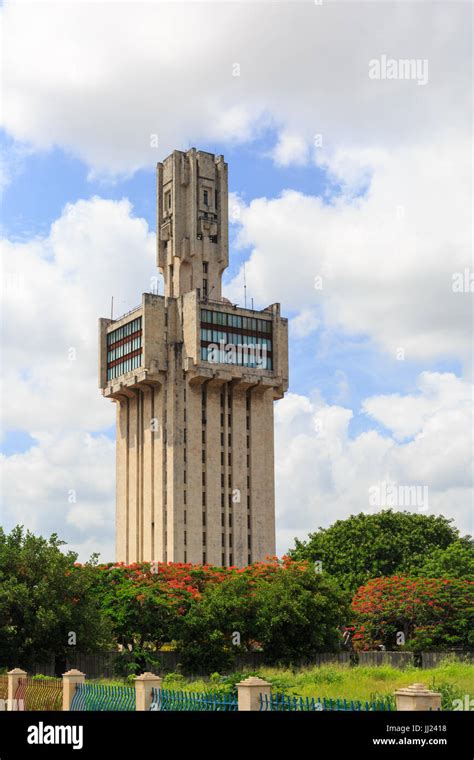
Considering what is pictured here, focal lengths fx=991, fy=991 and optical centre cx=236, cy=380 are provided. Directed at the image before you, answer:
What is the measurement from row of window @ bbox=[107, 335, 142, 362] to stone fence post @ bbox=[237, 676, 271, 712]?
6538cm

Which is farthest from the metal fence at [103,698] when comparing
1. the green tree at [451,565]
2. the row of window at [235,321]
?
the row of window at [235,321]

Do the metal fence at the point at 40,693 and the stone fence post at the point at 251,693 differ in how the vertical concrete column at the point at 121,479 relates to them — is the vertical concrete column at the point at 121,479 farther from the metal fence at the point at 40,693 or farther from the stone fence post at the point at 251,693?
the stone fence post at the point at 251,693

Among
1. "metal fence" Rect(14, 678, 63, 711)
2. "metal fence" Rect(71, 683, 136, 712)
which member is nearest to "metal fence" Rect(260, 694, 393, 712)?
"metal fence" Rect(71, 683, 136, 712)

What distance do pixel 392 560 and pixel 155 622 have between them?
29.6 metres

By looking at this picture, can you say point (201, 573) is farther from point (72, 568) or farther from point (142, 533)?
point (142, 533)

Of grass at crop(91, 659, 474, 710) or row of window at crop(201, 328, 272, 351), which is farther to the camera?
row of window at crop(201, 328, 272, 351)

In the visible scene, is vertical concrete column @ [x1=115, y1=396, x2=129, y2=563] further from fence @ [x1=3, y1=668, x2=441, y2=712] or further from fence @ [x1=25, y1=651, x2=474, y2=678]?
fence @ [x1=3, y1=668, x2=441, y2=712]

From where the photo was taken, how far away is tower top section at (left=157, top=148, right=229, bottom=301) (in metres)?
89.2

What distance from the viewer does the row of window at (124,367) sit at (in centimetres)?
8273

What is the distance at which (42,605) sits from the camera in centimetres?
4316

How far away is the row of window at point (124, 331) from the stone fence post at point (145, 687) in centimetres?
6259

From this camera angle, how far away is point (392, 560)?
7362 cm
